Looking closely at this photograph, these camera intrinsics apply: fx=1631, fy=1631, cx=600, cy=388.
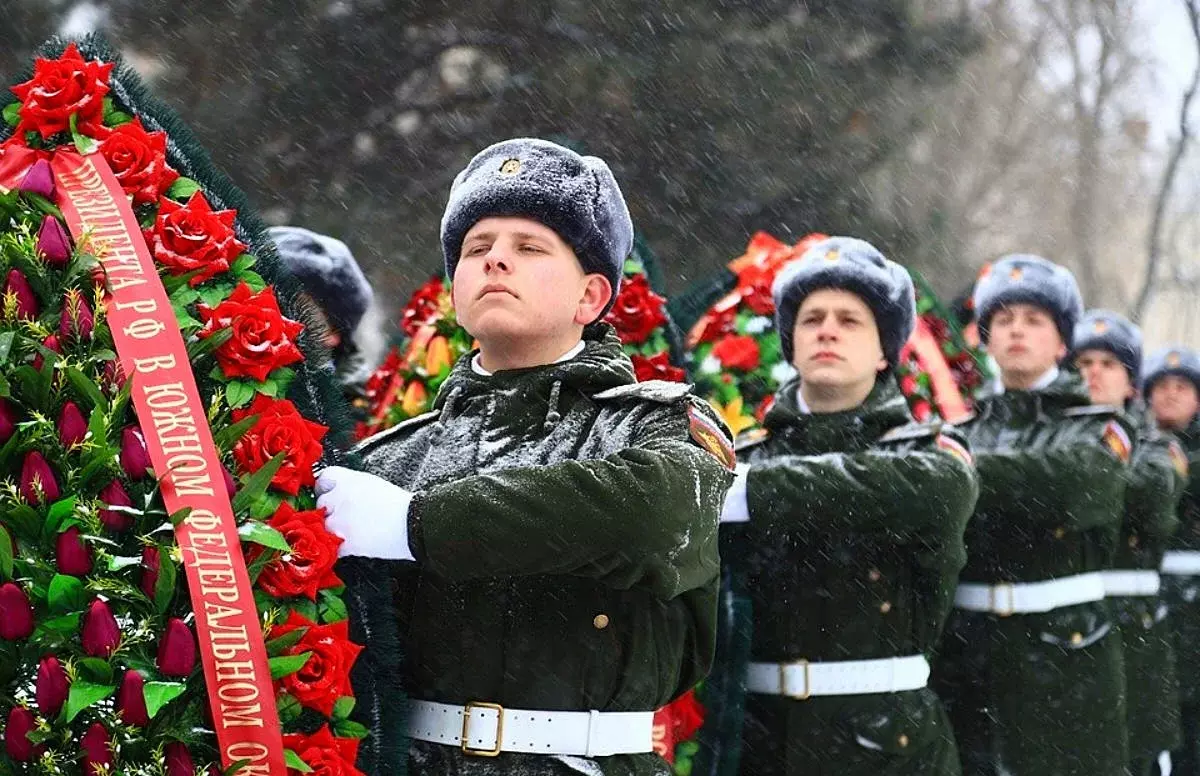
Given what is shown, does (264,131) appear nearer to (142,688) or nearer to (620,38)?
(620,38)

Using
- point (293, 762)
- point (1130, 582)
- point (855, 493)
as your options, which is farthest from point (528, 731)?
point (1130, 582)

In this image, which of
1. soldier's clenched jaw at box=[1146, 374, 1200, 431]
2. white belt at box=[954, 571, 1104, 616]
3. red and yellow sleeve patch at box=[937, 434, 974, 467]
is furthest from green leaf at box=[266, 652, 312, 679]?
soldier's clenched jaw at box=[1146, 374, 1200, 431]

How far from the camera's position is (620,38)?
1071 cm

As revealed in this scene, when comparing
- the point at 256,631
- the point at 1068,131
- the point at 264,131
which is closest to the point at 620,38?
the point at 264,131

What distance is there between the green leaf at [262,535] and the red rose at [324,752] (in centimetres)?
31

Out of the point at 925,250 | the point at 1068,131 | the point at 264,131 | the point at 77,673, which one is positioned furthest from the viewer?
the point at 1068,131

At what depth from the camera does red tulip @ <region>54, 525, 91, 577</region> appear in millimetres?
2584

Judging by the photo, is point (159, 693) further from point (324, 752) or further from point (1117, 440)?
point (1117, 440)

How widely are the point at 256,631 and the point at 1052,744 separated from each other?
13.4 feet

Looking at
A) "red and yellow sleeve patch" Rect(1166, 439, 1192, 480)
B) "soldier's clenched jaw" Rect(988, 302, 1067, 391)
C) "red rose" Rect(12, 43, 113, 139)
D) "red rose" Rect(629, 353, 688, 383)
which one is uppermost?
"red and yellow sleeve patch" Rect(1166, 439, 1192, 480)

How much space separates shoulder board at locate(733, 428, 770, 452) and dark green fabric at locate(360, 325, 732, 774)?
1.72 metres

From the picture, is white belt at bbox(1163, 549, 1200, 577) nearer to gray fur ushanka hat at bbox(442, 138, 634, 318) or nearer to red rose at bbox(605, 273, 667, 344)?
red rose at bbox(605, 273, 667, 344)

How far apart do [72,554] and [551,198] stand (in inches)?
45.1

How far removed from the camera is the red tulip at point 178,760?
2590mm
